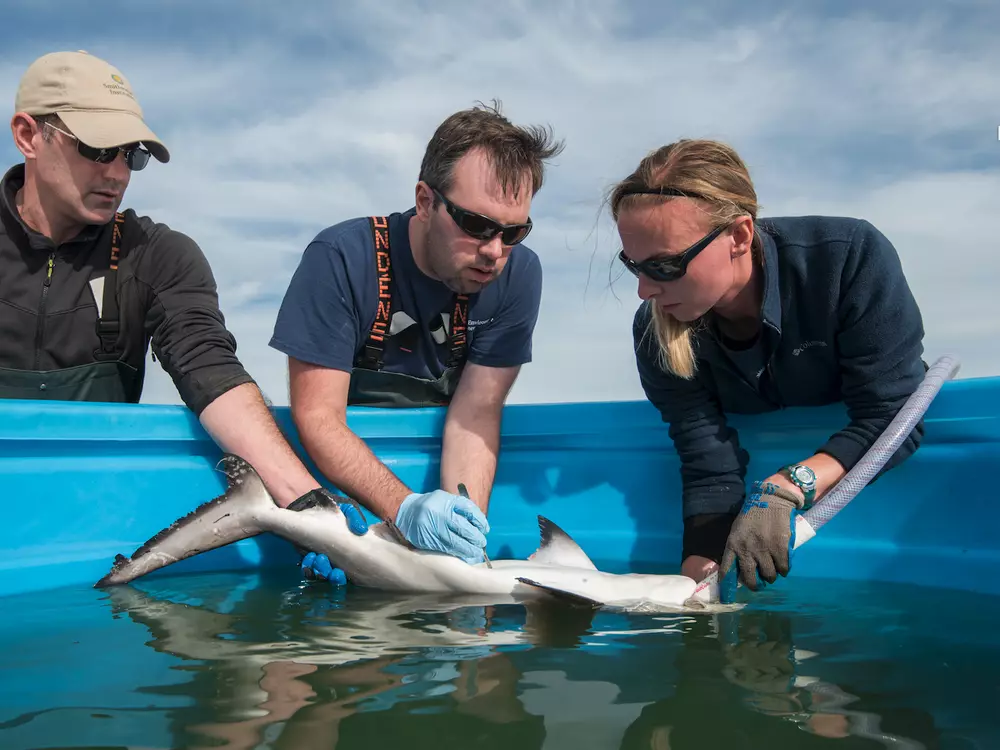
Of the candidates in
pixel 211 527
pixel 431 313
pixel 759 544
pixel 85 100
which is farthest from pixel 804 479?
pixel 85 100

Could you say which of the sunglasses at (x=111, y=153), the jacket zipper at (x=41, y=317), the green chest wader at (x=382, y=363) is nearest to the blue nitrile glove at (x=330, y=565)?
the green chest wader at (x=382, y=363)

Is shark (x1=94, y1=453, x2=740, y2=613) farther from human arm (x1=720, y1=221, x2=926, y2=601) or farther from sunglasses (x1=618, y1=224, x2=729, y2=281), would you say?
sunglasses (x1=618, y1=224, x2=729, y2=281)

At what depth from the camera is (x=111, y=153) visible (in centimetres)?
439

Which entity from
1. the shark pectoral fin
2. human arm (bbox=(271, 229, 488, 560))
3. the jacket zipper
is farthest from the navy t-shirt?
the shark pectoral fin

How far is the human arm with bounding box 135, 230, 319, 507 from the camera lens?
3.95 meters

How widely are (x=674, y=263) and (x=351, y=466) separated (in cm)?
170

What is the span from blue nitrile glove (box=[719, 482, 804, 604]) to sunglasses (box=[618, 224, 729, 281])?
0.91 m

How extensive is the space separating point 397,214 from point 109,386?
1744 millimetres

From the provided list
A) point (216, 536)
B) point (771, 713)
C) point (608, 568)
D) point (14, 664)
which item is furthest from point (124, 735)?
point (608, 568)

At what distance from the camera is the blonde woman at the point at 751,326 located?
3.29m

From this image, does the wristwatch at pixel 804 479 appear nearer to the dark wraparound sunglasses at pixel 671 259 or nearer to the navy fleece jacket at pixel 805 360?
the navy fleece jacket at pixel 805 360

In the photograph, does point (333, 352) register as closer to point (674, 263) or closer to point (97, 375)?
point (97, 375)

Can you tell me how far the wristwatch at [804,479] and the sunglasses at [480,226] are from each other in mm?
1667

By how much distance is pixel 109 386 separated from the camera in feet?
15.0
